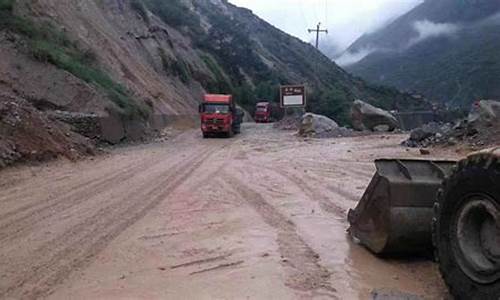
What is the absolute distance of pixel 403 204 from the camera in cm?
658

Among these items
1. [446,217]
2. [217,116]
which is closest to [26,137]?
[446,217]

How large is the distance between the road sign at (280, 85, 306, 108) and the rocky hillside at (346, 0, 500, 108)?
2641cm

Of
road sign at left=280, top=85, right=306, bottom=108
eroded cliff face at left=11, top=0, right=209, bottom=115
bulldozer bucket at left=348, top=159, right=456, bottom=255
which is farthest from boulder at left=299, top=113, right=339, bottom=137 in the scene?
bulldozer bucket at left=348, top=159, right=456, bottom=255

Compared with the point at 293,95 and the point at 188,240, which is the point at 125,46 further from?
the point at 188,240

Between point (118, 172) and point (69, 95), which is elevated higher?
point (69, 95)

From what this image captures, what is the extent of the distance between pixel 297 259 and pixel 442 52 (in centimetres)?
10169

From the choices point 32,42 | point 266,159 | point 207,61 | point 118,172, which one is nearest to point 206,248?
point 118,172

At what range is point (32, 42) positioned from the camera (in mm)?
26734

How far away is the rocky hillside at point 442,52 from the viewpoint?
257 ft

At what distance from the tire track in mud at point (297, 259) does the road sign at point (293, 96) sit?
4070 cm

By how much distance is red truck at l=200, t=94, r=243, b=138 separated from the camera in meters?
36.4

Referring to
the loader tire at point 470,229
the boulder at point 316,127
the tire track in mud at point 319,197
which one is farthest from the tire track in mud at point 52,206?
the boulder at point 316,127

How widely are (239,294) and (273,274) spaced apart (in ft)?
2.27

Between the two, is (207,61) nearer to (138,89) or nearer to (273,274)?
(138,89)
